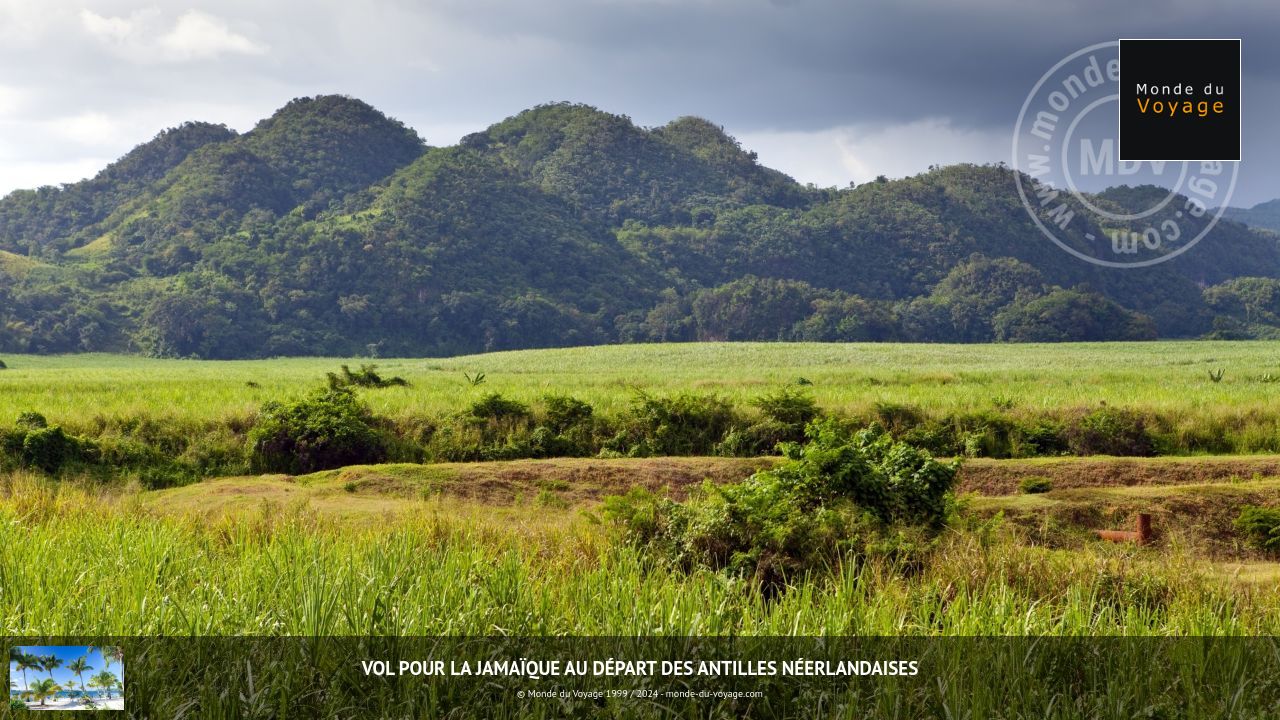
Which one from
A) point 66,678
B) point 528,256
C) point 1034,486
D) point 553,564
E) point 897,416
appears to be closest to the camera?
point 66,678

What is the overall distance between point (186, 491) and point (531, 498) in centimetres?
567

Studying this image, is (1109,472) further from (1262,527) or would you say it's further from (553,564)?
(553,564)

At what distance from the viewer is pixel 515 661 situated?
5680 millimetres

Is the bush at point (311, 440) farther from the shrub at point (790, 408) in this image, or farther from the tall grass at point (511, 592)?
the tall grass at point (511, 592)

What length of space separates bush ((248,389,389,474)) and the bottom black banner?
48.0ft

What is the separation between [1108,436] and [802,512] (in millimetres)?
13526

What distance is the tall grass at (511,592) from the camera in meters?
6.05

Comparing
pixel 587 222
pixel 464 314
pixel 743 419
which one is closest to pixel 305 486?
pixel 743 419

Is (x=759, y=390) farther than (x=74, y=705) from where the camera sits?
Yes

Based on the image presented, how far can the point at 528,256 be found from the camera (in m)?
117

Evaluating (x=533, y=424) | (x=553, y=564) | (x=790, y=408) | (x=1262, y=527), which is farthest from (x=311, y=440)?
(x=1262, y=527)

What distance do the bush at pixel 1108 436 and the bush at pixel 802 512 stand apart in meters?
10.7

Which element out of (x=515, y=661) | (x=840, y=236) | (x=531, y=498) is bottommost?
(x=531, y=498)

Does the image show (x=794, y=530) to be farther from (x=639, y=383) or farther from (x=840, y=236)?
(x=840, y=236)
